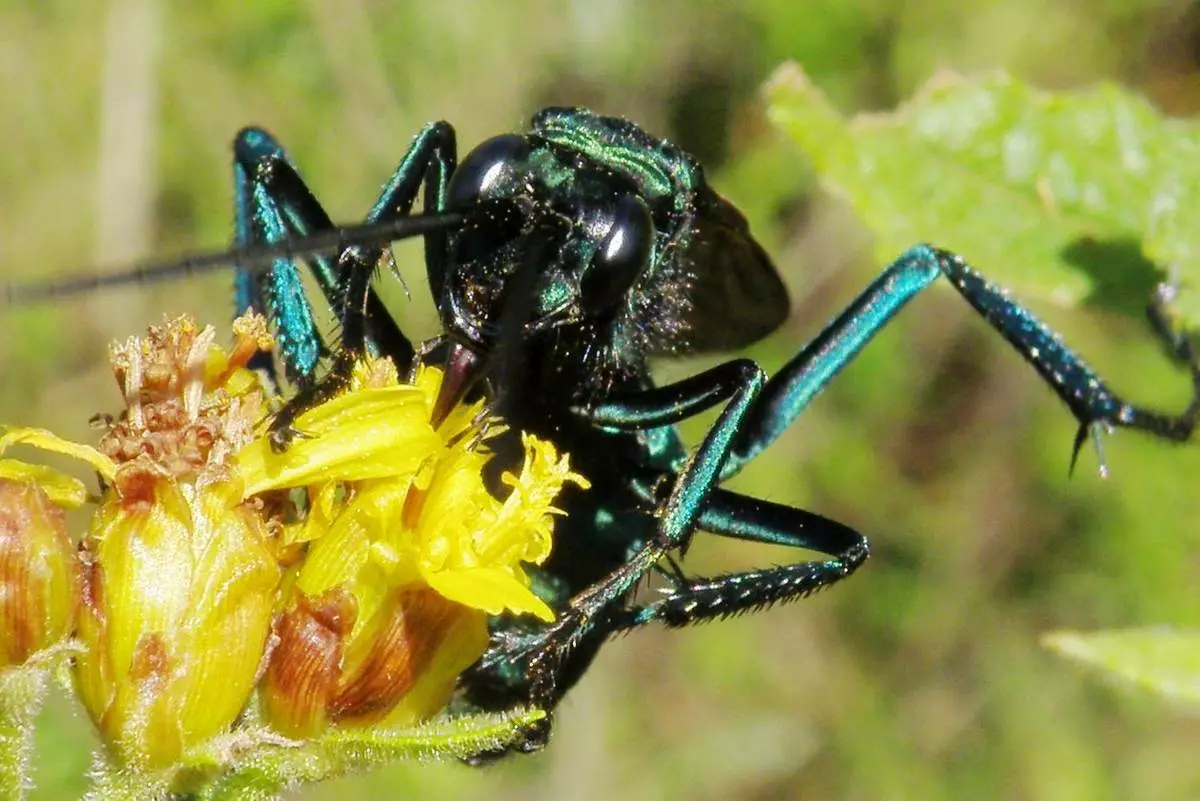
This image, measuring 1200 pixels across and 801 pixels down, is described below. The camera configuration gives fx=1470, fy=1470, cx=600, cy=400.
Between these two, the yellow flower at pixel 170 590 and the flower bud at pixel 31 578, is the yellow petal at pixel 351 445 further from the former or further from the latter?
the flower bud at pixel 31 578

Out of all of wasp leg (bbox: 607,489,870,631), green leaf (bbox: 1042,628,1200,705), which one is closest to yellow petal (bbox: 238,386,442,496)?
wasp leg (bbox: 607,489,870,631)

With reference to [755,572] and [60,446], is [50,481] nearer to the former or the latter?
[60,446]

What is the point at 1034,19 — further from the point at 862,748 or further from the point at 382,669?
the point at 382,669

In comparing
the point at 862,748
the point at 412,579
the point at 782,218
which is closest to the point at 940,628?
the point at 862,748

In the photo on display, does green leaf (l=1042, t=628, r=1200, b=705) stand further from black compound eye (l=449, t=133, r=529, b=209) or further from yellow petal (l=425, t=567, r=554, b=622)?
→ black compound eye (l=449, t=133, r=529, b=209)

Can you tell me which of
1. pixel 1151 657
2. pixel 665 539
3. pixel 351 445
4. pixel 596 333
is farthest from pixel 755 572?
pixel 351 445

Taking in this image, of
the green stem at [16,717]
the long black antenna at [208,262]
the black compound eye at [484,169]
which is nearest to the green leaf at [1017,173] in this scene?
the black compound eye at [484,169]
